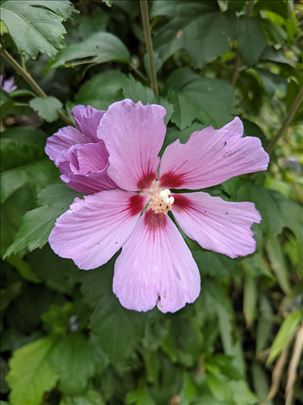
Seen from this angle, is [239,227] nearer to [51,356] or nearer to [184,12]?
[184,12]

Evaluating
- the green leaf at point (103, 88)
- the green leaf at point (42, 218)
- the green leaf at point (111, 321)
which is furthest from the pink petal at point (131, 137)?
the green leaf at point (103, 88)

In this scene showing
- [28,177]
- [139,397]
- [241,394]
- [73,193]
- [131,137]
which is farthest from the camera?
[241,394]

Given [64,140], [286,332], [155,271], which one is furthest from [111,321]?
[286,332]

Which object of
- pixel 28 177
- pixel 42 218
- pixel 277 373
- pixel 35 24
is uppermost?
pixel 35 24

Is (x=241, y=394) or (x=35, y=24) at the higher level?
(x=35, y=24)

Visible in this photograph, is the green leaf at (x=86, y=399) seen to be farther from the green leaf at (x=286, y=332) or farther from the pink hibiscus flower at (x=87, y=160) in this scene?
the pink hibiscus flower at (x=87, y=160)

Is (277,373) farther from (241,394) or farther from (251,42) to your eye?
(251,42)

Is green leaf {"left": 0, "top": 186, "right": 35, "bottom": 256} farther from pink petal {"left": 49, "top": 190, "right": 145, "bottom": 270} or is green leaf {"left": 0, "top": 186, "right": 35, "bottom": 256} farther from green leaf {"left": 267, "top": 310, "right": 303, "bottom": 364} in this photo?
green leaf {"left": 267, "top": 310, "right": 303, "bottom": 364}
